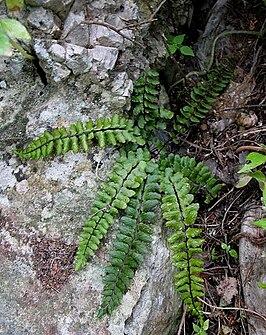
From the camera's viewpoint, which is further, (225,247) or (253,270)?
(225,247)

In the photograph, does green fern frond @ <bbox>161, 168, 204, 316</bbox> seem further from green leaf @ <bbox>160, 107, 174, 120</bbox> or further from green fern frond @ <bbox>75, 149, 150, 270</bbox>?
green leaf @ <bbox>160, 107, 174, 120</bbox>

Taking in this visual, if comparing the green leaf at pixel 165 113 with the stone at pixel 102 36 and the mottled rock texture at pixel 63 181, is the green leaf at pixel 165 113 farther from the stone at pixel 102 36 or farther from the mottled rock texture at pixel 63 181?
the stone at pixel 102 36

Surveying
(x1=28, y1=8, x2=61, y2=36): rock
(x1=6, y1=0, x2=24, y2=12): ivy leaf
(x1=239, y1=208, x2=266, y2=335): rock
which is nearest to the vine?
(x1=239, y1=208, x2=266, y2=335): rock

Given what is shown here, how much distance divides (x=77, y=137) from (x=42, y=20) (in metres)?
0.85

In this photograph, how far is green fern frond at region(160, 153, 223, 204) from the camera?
3.36 m

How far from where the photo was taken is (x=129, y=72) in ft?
11.5

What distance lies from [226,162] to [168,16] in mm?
1325

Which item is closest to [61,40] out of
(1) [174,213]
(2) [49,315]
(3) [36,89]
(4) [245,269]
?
(3) [36,89]

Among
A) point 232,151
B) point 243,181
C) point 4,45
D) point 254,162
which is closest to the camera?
point 4,45

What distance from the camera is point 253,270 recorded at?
10.4 ft

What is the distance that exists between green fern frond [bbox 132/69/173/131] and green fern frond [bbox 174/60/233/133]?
18 centimetres

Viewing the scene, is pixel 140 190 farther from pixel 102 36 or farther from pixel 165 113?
pixel 102 36

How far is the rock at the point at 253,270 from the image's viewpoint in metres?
3.08

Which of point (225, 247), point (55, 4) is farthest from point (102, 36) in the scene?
point (225, 247)
